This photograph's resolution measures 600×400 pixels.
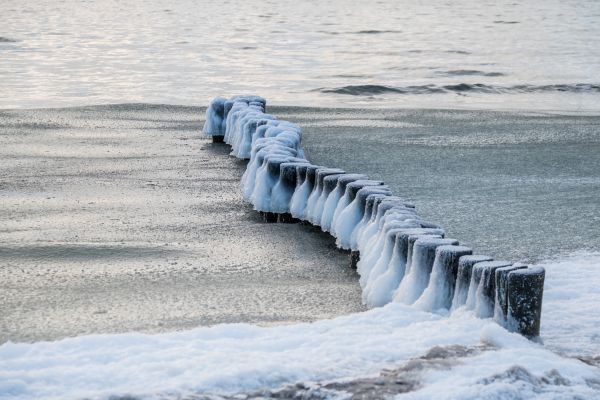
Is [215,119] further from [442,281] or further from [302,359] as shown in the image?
[302,359]

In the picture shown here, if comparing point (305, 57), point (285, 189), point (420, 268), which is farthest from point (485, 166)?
point (305, 57)

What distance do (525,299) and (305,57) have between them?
17658 millimetres

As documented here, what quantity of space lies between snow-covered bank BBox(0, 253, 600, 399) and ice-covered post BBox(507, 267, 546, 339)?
9 centimetres

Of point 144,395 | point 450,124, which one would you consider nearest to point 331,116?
point 450,124

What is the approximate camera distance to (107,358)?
11.6ft

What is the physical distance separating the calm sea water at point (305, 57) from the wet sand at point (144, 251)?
16.7 ft

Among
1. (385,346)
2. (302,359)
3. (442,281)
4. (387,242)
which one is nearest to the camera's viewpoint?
(302,359)

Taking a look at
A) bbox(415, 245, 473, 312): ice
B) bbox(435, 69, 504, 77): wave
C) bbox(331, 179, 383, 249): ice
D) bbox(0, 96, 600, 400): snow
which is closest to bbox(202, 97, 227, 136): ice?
bbox(331, 179, 383, 249): ice

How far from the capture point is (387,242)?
464cm

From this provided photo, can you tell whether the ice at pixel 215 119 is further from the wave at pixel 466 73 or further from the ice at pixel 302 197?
the wave at pixel 466 73

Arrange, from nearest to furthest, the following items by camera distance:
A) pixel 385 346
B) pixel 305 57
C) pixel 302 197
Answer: pixel 385 346 → pixel 302 197 → pixel 305 57

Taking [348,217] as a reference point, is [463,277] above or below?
above

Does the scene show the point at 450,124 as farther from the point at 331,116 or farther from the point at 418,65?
the point at 418,65

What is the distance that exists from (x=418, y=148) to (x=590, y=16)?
2982 cm
